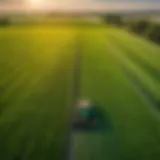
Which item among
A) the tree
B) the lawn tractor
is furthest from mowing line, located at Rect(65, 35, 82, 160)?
the tree

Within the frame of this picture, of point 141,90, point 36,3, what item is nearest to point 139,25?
point 141,90

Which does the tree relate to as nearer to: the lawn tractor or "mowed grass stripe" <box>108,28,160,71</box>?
"mowed grass stripe" <box>108,28,160,71</box>

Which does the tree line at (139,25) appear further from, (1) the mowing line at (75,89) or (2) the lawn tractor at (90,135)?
(2) the lawn tractor at (90,135)

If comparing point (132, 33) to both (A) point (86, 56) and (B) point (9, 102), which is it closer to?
(A) point (86, 56)

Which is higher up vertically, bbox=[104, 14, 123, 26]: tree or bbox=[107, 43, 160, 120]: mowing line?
bbox=[104, 14, 123, 26]: tree

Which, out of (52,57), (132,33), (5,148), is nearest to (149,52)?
(132,33)

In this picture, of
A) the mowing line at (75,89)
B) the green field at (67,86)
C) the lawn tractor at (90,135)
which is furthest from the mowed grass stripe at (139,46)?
the lawn tractor at (90,135)

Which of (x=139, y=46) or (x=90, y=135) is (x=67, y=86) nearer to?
(x=90, y=135)
